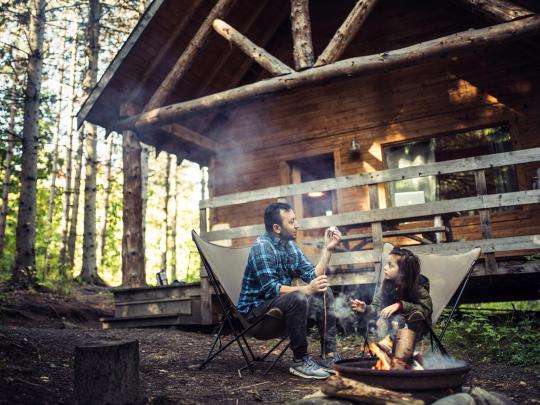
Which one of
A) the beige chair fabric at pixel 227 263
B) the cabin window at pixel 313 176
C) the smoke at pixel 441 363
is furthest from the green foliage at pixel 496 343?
the cabin window at pixel 313 176

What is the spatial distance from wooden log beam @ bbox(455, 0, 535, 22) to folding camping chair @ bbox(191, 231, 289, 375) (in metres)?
4.14

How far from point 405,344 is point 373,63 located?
421 cm

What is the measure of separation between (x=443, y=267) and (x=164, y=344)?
309cm

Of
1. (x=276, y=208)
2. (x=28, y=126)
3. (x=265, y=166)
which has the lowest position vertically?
(x=276, y=208)

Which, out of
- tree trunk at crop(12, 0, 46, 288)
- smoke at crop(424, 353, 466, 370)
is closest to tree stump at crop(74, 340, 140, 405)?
smoke at crop(424, 353, 466, 370)

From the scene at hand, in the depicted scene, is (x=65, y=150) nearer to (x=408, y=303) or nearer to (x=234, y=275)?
(x=234, y=275)

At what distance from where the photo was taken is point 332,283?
594cm

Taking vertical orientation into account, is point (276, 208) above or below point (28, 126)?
below

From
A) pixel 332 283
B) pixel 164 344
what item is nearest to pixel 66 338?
pixel 164 344

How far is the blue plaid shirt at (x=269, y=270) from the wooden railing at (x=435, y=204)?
1682mm

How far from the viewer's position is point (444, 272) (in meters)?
4.03

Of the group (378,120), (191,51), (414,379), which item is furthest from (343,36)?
(414,379)

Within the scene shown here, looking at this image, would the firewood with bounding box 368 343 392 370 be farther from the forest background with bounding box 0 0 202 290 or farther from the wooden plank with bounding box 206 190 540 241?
the forest background with bounding box 0 0 202 290

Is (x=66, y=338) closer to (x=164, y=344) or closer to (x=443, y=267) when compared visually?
(x=164, y=344)
